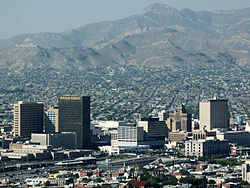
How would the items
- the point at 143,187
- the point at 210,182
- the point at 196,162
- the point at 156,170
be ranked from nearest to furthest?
the point at 143,187
the point at 210,182
the point at 156,170
the point at 196,162

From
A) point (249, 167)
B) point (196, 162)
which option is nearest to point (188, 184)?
point (249, 167)

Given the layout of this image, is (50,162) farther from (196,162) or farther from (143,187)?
(143,187)

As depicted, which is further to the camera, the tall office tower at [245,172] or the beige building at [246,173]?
the tall office tower at [245,172]

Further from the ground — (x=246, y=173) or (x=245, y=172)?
(x=245, y=172)

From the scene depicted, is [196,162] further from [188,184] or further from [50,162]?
[188,184]

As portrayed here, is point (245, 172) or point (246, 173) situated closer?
point (246, 173)

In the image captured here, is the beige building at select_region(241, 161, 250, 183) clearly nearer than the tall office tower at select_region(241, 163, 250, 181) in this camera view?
Yes

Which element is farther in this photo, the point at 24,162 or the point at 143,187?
the point at 24,162

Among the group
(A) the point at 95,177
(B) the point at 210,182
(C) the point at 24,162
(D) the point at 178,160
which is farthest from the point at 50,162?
(B) the point at 210,182

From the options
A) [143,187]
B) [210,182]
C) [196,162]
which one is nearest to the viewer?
[143,187]
